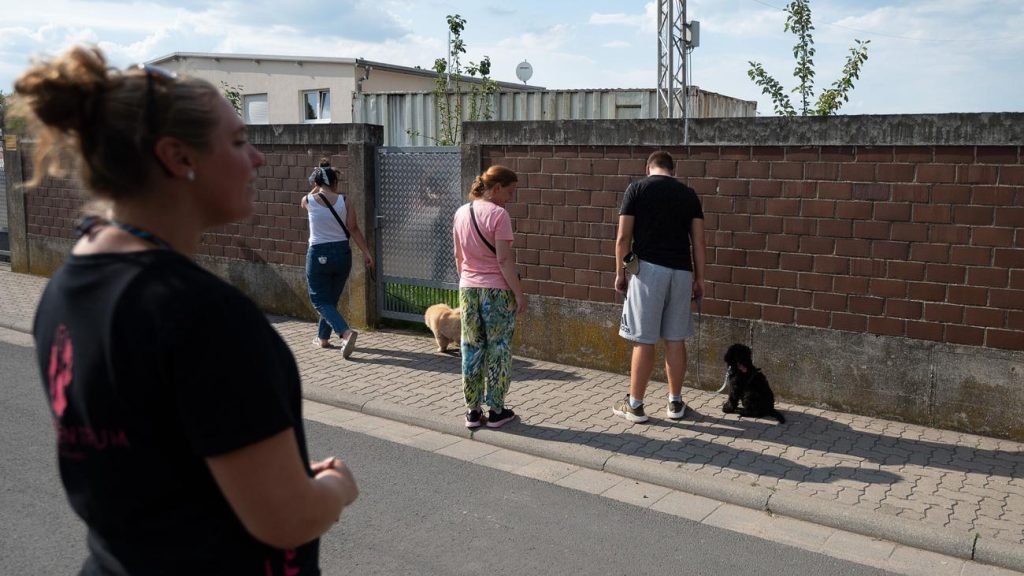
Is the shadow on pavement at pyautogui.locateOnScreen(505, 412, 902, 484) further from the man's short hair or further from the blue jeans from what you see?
the blue jeans

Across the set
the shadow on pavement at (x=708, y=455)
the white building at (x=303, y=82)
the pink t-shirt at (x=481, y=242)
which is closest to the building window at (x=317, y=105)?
the white building at (x=303, y=82)

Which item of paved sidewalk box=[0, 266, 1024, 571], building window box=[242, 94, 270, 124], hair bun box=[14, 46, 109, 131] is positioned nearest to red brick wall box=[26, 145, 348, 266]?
paved sidewalk box=[0, 266, 1024, 571]

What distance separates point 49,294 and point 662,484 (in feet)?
14.5

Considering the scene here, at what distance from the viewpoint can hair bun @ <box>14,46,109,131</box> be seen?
1.45 m

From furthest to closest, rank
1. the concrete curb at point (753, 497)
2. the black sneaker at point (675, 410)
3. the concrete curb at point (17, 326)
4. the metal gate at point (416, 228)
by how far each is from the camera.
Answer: the concrete curb at point (17, 326) < the metal gate at point (416, 228) < the black sneaker at point (675, 410) < the concrete curb at point (753, 497)

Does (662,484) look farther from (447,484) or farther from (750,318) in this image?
(750,318)

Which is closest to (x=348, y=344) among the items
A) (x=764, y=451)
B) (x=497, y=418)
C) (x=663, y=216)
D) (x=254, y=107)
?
(x=497, y=418)

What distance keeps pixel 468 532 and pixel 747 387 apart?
2.70 m

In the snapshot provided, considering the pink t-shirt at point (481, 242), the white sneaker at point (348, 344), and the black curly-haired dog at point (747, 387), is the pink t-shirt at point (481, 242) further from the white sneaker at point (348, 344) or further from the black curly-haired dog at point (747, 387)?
the white sneaker at point (348, 344)

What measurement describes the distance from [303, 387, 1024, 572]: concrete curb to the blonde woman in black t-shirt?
3992mm

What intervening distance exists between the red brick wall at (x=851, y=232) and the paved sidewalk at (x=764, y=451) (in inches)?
32.4

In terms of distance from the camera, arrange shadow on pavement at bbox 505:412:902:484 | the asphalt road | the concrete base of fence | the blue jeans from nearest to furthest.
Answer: the asphalt road < shadow on pavement at bbox 505:412:902:484 < the concrete base of fence < the blue jeans

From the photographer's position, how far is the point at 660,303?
6.35 m

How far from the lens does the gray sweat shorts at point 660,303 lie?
6324mm
